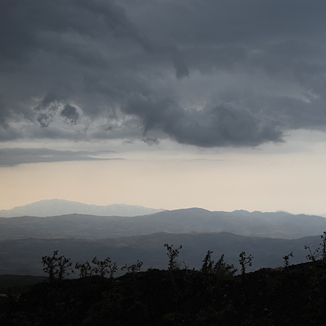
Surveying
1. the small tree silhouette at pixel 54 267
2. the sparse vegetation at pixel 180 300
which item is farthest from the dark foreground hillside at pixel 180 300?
the small tree silhouette at pixel 54 267

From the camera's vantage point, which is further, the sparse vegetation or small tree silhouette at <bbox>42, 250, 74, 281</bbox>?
small tree silhouette at <bbox>42, 250, 74, 281</bbox>

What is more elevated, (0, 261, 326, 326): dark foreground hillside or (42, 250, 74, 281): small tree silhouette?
(42, 250, 74, 281): small tree silhouette

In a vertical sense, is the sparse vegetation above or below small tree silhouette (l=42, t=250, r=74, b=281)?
below

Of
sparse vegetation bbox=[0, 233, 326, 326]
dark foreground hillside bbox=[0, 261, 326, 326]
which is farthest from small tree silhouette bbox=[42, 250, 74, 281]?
dark foreground hillside bbox=[0, 261, 326, 326]

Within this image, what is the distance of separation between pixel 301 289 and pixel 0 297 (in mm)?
21907

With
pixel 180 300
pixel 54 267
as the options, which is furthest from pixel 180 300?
pixel 54 267

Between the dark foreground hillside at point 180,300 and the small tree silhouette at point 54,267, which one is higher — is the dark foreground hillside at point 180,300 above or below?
below

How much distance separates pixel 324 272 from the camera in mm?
20406

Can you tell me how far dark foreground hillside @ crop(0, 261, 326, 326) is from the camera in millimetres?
17922

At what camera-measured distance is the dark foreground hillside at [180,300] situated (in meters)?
17.9

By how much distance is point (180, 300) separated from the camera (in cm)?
2141

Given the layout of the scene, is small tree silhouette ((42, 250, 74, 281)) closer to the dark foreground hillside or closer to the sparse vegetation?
the sparse vegetation

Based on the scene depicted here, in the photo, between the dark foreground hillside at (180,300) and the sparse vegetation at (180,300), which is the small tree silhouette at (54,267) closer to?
the sparse vegetation at (180,300)

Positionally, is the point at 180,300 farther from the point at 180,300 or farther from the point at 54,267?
the point at 54,267
